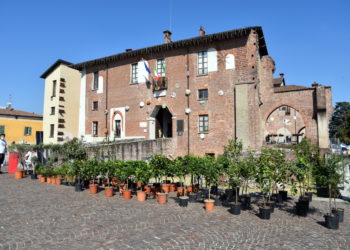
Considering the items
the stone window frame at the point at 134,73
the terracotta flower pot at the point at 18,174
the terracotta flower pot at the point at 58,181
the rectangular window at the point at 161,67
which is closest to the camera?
the terracotta flower pot at the point at 58,181

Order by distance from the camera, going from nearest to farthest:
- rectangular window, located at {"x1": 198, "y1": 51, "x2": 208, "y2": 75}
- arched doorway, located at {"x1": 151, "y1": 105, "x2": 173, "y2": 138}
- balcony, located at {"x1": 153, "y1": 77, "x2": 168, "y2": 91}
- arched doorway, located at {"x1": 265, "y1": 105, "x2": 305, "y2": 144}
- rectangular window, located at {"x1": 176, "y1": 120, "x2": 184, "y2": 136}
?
rectangular window, located at {"x1": 198, "y1": 51, "x2": 208, "y2": 75} < rectangular window, located at {"x1": 176, "y1": 120, "x2": 184, "y2": 136} < balcony, located at {"x1": 153, "y1": 77, "x2": 168, "y2": 91} < arched doorway, located at {"x1": 151, "y1": 105, "x2": 173, "y2": 138} < arched doorway, located at {"x1": 265, "y1": 105, "x2": 305, "y2": 144}

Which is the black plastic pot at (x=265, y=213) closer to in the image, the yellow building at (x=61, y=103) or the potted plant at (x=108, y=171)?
the potted plant at (x=108, y=171)

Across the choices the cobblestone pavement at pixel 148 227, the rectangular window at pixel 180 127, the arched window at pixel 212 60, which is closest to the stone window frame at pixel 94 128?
the rectangular window at pixel 180 127

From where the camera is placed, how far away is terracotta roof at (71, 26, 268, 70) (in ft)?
61.5

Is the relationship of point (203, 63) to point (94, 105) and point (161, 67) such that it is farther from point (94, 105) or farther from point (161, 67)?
point (94, 105)

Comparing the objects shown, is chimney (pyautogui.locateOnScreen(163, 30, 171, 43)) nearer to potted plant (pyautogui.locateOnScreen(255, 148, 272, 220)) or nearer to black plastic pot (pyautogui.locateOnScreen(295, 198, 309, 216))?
potted plant (pyautogui.locateOnScreen(255, 148, 272, 220))

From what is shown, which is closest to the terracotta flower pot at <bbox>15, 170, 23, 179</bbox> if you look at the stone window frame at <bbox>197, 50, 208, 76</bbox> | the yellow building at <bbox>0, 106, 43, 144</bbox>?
the stone window frame at <bbox>197, 50, 208, 76</bbox>

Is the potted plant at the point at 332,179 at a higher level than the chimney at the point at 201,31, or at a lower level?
lower

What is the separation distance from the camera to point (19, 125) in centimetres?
3975

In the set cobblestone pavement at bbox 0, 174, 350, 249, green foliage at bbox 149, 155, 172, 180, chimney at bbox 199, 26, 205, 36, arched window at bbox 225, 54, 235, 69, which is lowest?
cobblestone pavement at bbox 0, 174, 350, 249

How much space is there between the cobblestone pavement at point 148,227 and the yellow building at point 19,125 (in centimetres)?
3521

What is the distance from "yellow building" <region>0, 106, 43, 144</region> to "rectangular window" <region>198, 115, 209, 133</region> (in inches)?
1164

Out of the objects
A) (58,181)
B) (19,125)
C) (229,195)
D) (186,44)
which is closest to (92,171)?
(58,181)

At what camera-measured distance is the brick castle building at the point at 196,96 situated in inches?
738
